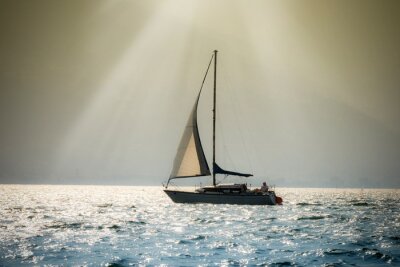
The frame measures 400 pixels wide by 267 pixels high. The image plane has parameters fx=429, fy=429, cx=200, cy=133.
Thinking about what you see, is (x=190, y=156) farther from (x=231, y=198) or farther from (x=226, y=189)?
(x=231, y=198)

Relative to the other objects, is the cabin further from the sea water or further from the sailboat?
the sea water

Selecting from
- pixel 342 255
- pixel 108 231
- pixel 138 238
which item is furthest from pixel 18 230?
pixel 342 255

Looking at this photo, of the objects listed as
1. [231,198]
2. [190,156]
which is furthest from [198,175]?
[231,198]

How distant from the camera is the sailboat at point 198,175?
51938 millimetres

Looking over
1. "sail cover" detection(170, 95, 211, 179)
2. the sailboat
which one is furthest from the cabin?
"sail cover" detection(170, 95, 211, 179)

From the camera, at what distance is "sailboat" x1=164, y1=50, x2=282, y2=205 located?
2045 inches

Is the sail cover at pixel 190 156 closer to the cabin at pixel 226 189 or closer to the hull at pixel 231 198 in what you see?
the cabin at pixel 226 189

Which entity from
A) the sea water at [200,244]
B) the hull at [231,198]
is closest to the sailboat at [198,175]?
the hull at [231,198]

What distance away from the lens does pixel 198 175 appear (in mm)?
54094

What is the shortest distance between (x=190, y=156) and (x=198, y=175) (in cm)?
274

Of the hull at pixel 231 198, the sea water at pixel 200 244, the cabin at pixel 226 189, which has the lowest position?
the sea water at pixel 200 244

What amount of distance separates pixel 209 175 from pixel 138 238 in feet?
99.5

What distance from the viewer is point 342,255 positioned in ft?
64.0

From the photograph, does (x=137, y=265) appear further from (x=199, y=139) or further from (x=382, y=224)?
(x=199, y=139)
